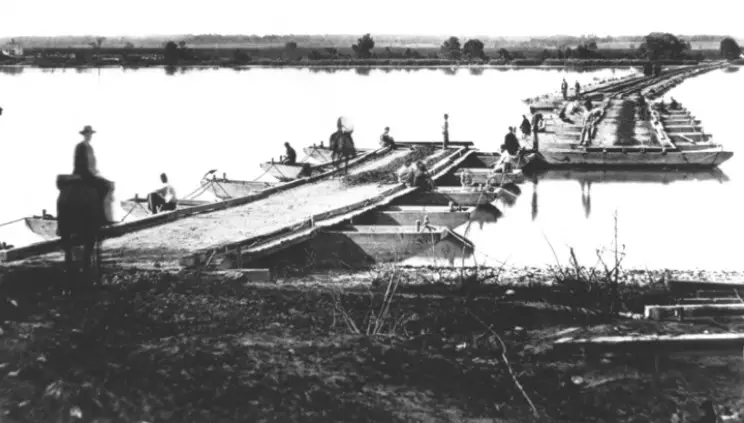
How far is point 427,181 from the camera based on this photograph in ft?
73.6

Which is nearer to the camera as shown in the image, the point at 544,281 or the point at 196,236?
the point at 544,281

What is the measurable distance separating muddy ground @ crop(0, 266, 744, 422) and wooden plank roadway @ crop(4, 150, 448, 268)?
12.0 ft

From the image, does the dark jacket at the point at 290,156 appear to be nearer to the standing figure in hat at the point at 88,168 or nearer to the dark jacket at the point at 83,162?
the standing figure in hat at the point at 88,168

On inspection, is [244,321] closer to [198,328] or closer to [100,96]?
[198,328]

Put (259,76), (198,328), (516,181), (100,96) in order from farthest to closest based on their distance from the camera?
(259,76) → (100,96) → (516,181) → (198,328)

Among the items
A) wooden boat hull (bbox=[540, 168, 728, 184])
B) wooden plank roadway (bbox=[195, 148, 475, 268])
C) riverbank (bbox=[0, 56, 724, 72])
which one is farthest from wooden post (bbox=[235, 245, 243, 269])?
riverbank (bbox=[0, 56, 724, 72])

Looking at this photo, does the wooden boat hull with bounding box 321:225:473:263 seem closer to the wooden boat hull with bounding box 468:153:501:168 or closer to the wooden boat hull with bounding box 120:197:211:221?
the wooden boat hull with bounding box 120:197:211:221

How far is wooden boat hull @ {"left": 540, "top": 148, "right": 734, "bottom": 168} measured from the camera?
31516 millimetres

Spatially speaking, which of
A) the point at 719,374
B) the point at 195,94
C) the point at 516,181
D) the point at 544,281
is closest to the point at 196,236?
the point at 544,281

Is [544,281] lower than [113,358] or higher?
Answer: lower

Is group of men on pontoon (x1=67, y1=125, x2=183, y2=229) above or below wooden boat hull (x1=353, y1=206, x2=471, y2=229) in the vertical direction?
above

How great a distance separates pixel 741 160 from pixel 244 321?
105 feet

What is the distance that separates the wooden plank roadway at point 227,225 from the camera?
13.5 meters

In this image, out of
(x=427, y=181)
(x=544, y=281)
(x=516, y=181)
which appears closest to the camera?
(x=544, y=281)
